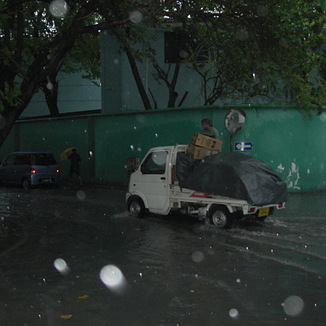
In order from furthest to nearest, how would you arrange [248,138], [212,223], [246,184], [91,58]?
[91,58], [248,138], [212,223], [246,184]

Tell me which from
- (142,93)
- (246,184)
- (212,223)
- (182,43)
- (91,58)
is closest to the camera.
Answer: (246,184)

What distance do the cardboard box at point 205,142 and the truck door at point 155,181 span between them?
800mm

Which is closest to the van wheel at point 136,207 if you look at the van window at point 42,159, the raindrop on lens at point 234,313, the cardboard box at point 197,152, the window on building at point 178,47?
the cardboard box at point 197,152

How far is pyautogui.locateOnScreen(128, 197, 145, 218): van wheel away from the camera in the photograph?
461 inches

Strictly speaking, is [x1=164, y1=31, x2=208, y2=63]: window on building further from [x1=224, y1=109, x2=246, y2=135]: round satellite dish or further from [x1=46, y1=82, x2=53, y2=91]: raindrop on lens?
[x1=224, y1=109, x2=246, y2=135]: round satellite dish

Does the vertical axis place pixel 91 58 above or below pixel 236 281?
above

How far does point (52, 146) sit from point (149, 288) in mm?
19635

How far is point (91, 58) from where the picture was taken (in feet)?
91.4

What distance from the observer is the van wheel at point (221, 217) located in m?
9.98

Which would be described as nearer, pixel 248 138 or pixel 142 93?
pixel 248 138

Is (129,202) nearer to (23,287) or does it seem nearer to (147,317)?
(23,287)

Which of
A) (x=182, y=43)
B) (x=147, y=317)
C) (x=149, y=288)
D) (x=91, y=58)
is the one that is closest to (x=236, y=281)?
(x=149, y=288)

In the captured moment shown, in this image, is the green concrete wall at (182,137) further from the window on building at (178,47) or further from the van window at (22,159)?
the window on building at (178,47)

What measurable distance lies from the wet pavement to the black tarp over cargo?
80cm
